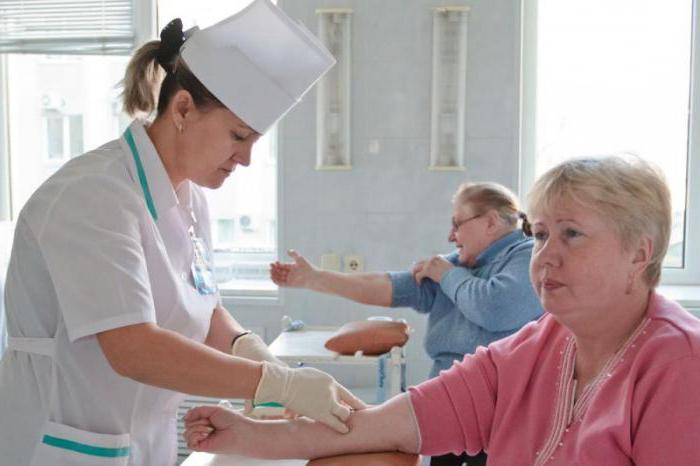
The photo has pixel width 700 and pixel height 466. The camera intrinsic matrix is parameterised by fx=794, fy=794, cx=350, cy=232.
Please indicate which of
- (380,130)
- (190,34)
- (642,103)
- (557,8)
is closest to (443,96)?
(380,130)

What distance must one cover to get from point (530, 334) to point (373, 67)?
2.15 metres

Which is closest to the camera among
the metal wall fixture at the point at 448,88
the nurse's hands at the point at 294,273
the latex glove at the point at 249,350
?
the latex glove at the point at 249,350

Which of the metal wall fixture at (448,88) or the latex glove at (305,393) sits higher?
the metal wall fixture at (448,88)

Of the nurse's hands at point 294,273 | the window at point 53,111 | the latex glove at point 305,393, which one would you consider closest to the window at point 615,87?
the nurse's hands at point 294,273

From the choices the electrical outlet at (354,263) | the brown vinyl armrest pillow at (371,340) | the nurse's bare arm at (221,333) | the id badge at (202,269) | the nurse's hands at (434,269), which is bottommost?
the brown vinyl armrest pillow at (371,340)

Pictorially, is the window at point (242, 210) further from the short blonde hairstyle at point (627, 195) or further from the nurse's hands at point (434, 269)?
the short blonde hairstyle at point (627, 195)

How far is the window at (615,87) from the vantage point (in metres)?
3.56

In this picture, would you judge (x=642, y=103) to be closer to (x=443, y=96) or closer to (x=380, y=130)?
(x=443, y=96)

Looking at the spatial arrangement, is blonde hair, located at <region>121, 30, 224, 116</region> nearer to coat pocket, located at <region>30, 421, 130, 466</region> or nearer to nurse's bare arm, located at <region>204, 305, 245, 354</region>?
nurse's bare arm, located at <region>204, 305, 245, 354</region>

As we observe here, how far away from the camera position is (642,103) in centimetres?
362

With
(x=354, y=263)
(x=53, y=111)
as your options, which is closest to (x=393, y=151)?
(x=354, y=263)

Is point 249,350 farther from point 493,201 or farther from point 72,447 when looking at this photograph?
point 493,201

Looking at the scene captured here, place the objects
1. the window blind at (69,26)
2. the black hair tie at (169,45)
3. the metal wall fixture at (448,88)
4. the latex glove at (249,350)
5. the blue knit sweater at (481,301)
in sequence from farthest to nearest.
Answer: the window blind at (69,26) < the metal wall fixture at (448,88) < the blue knit sweater at (481,301) < the latex glove at (249,350) < the black hair tie at (169,45)

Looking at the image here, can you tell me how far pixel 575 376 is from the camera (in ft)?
Answer: 4.65
